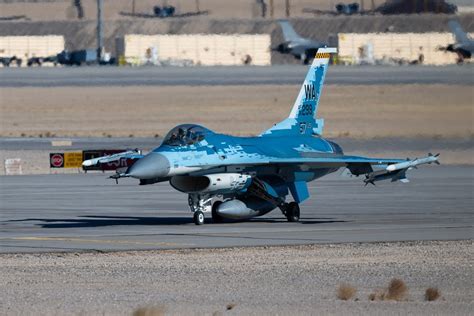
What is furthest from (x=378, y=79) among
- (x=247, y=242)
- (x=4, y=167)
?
(x=247, y=242)

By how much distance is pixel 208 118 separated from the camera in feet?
260

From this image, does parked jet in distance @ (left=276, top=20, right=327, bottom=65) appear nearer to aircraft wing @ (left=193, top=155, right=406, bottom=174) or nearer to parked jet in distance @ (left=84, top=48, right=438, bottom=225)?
parked jet in distance @ (left=84, top=48, right=438, bottom=225)

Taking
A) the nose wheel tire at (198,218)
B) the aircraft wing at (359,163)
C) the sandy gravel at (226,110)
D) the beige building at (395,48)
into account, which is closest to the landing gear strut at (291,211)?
the aircraft wing at (359,163)

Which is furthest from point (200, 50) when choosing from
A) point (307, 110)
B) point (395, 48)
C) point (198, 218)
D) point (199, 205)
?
point (198, 218)

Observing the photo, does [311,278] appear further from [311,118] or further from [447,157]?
[447,157]

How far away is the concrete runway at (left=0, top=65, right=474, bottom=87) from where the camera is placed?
101062 mm

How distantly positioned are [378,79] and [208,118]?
26813 mm

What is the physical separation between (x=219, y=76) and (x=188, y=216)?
250 feet

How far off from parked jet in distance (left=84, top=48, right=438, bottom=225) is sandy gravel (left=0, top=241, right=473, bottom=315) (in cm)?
536

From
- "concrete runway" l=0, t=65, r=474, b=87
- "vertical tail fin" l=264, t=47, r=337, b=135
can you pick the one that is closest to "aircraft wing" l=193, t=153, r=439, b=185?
"vertical tail fin" l=264, t=47, r=337, b=135

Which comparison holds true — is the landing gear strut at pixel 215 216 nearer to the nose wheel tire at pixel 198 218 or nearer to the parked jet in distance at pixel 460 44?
the nose wheel tire at pixel 198 218

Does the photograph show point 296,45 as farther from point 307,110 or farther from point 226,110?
point 307,110

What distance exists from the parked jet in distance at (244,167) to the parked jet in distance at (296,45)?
98813 mm

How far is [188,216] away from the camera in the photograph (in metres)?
36.6
